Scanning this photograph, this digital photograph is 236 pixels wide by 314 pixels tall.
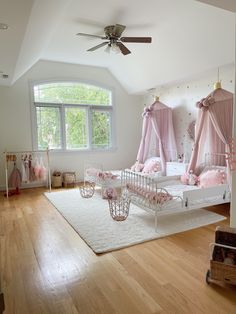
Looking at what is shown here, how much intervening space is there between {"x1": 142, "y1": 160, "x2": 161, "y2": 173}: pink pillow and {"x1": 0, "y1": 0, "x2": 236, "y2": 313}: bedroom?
3.39 feet

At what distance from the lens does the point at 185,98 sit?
18.4 feet

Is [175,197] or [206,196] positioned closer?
[175,197]

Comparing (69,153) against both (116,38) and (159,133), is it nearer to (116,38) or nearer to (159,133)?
(159,133)

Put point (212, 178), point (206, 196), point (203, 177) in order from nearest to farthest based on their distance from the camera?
point (206, 196) → point (212, 178) → point (203, 177)

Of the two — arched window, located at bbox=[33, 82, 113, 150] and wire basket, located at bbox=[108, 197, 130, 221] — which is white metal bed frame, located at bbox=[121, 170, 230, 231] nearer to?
wire basket, located at bbox=[108, 197, 130, 221]

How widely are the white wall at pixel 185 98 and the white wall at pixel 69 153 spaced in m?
1.24

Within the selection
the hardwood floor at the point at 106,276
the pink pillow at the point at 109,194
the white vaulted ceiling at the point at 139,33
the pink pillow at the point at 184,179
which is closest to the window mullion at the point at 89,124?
the white vaulted ceiling at the point at 139,33

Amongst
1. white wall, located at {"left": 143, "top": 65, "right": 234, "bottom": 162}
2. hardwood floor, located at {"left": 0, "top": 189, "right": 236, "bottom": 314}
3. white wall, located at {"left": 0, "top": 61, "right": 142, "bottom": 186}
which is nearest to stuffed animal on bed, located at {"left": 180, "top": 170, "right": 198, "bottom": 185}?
white wall, located at {"left": 143, "top": 65, "right": 234, "bottom": 162}

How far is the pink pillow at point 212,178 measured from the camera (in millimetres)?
3985

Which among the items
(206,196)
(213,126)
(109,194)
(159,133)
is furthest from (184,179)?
(159,133)

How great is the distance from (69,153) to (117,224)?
345 centimetres

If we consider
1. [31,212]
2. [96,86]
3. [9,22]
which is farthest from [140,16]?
[31,212]

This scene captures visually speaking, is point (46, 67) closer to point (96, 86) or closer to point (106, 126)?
point (96, 86)

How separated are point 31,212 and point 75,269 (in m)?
2.06
